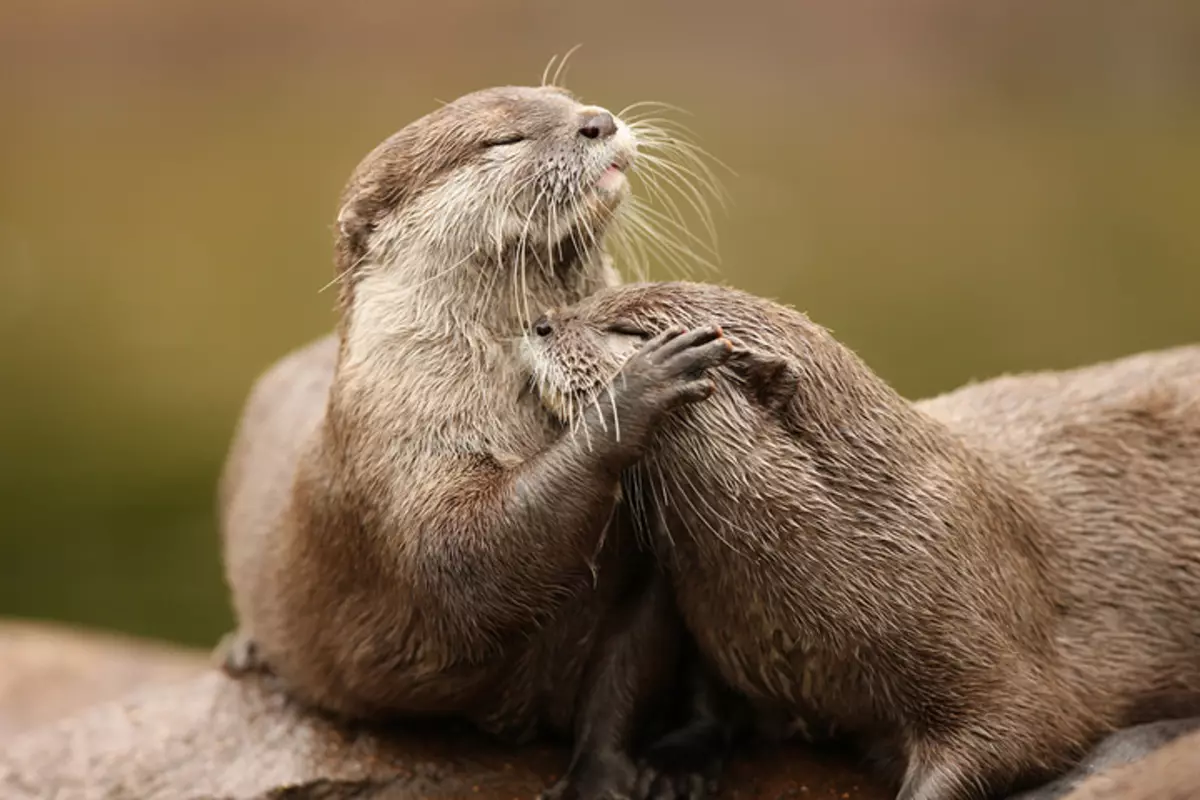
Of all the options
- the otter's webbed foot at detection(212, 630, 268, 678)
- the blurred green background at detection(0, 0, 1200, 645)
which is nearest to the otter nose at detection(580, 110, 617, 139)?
the otter's webbed foot at detection(212, 630, 268, 678)

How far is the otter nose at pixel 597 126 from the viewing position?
8.65 ft

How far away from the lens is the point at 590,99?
Result: 18.9ft

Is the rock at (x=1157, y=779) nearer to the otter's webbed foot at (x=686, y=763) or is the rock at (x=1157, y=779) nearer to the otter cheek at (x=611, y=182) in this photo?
the otter's webbed foot at (x=686, y=763)

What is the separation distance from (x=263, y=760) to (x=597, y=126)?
1.52 metres

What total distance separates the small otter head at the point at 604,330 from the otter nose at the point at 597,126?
0.98ft

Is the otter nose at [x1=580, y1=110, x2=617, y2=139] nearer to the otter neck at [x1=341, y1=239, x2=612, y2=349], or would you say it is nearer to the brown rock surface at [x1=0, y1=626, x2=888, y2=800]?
the otter neck at [x1=341, y1=239, x2=612, y2=349]

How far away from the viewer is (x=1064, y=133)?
700 centimetres

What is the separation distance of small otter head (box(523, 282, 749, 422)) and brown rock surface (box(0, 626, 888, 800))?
846 millimetres

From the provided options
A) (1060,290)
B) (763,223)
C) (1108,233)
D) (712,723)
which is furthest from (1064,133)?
(712,723)

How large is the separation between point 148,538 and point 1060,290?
419cm

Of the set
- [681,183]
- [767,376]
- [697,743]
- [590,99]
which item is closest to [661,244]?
[681,183]

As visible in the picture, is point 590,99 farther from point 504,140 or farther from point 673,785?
point 673,785

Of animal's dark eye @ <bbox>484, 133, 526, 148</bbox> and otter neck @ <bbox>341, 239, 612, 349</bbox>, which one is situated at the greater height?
animal's dark eye @ <bbox>484, 133, 526, 148</bbox>

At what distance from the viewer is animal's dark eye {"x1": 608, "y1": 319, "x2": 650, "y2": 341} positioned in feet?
8.09
